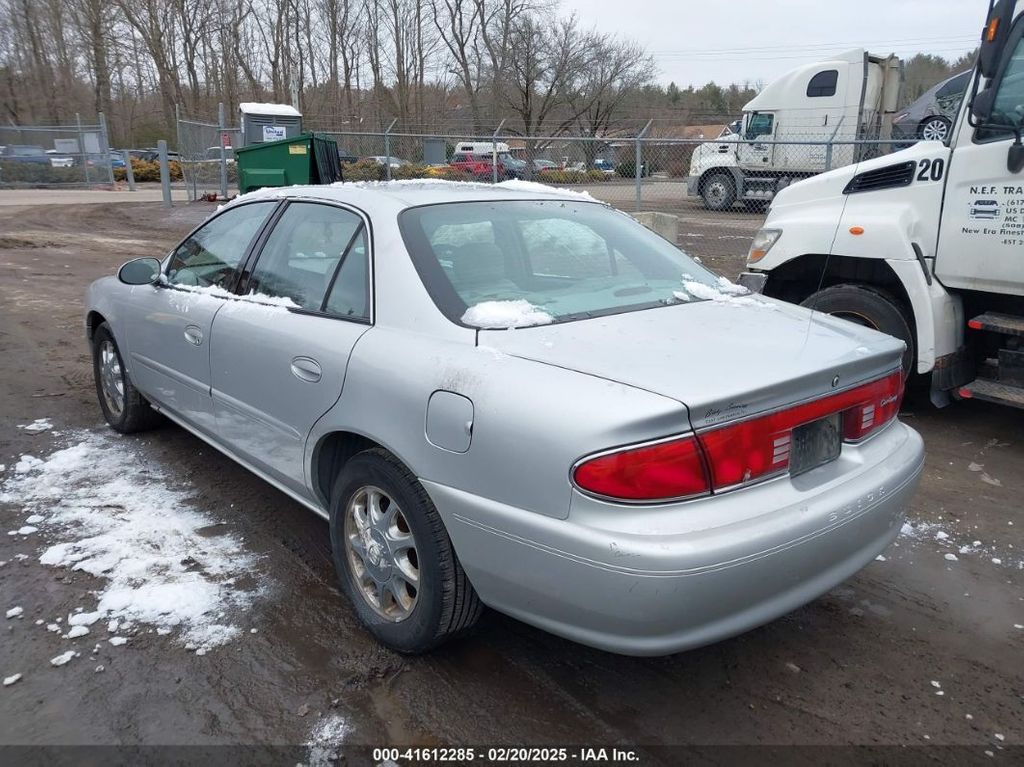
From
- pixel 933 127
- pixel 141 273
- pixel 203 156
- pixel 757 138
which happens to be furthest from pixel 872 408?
pixel 203 156

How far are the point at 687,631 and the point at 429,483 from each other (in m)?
0.89

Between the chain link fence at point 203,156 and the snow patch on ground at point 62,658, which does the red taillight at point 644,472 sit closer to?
the snow patch on ground at point 62,658

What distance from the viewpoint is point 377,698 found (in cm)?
264

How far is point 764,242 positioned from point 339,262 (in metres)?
3.82

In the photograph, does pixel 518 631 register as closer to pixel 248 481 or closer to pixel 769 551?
pixel 769 551

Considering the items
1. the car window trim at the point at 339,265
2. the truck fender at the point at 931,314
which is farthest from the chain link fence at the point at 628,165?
the car window trim at the point at 339,265

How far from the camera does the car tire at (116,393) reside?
490 centimetres

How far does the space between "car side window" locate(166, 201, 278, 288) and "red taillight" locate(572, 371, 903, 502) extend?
7.99 feet

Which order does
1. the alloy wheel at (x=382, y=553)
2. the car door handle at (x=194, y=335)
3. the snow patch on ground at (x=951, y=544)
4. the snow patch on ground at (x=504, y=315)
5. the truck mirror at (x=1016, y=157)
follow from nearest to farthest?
the snow patch on ground at (x=504, y=315) → the alloy wheel at (x=382, y=553) → the snow patch on ground at (x=951, y=544) → the car door handle at (x=194, y=335) → the truck mirror at (x=1016, y=157)

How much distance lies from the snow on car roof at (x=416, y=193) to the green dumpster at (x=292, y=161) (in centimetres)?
1045

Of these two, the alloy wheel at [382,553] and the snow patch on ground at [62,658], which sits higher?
the alloy wheel at [382,553]

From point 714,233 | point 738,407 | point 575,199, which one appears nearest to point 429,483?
point 738,407

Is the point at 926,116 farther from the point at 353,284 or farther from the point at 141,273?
the point at 353,284

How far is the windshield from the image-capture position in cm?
283
